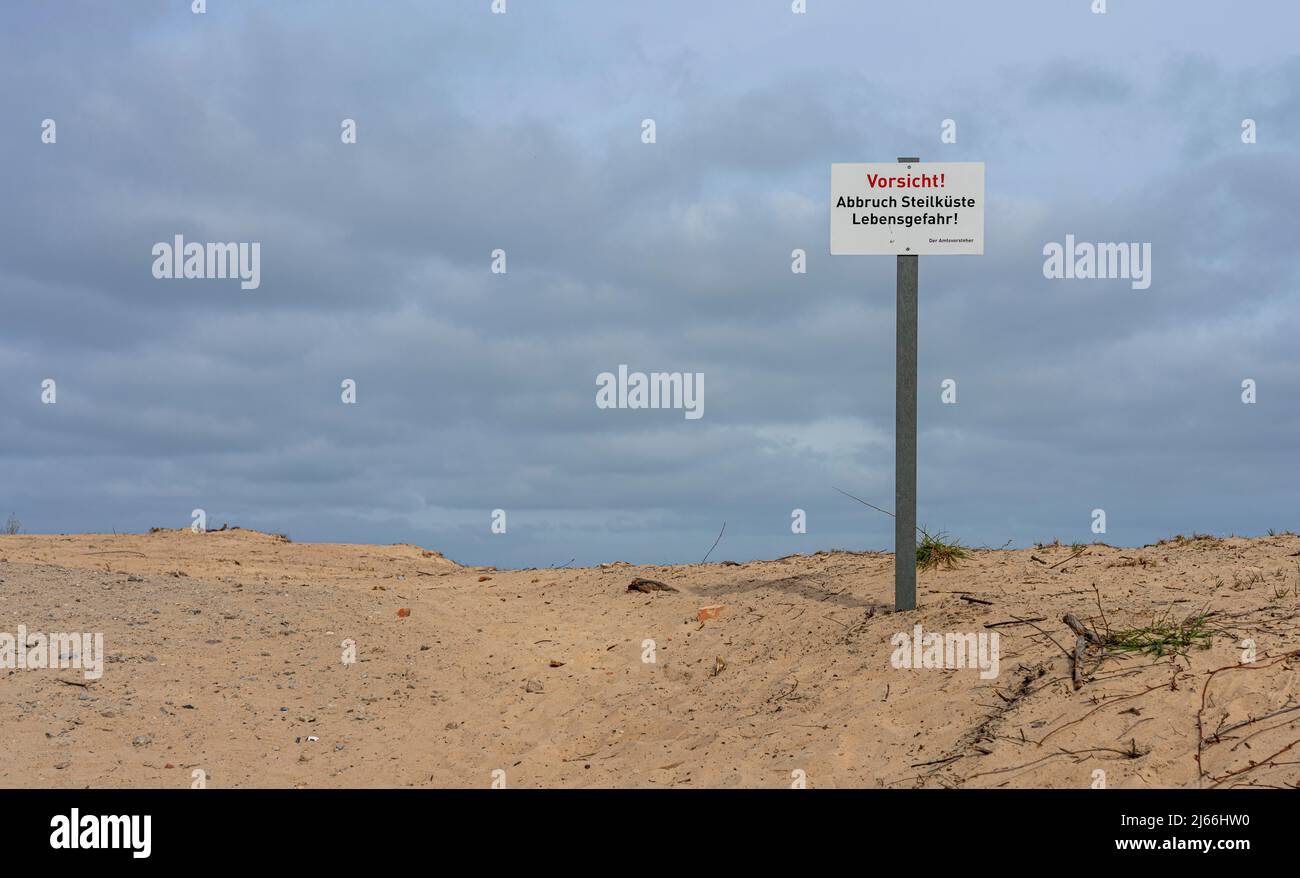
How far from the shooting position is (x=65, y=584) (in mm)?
11242

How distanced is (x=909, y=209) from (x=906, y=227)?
0.56 feet

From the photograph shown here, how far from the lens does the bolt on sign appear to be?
9148 millimetres

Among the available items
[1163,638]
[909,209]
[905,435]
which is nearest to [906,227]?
[909,209]

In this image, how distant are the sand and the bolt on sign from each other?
3154 millimetres

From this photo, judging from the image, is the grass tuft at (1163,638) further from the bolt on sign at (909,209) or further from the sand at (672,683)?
the bolt on sign at (909,209)

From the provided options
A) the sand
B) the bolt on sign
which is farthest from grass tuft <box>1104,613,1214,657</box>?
the bolt on sign

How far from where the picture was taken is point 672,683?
9.20 m

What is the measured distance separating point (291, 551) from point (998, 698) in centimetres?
1261

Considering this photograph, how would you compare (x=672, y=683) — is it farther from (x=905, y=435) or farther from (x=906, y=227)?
(x=906, y=227)

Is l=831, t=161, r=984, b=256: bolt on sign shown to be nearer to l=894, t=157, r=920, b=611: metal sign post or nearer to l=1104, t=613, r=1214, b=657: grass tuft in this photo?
l=894, t=157, r=920, b=611: metal sign post
